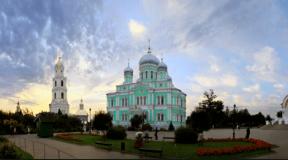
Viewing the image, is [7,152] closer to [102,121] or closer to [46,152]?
[46,152]

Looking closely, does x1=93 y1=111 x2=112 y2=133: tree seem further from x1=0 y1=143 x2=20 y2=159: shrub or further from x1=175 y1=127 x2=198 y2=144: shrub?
x1=0 y1=143 x2=20 y2=159: shrub

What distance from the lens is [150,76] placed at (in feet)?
319

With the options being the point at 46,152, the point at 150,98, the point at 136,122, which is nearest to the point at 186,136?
the point at 46,152

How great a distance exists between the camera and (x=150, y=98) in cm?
9288

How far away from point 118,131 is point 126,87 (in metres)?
63.0

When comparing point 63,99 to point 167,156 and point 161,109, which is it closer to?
point 161,109

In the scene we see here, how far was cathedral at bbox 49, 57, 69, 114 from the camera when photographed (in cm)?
10988

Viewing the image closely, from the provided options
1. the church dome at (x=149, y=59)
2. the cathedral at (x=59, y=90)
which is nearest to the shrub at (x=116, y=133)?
the church dome at (x=149, y=59)

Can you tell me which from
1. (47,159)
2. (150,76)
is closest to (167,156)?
(47,159)

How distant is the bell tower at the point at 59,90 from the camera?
4326 inches

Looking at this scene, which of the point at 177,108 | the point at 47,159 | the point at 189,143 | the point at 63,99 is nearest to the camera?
the point at 47,159

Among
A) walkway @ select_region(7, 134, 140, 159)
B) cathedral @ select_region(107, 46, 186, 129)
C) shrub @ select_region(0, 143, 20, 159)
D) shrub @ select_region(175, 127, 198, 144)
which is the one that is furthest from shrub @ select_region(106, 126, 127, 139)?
cathedral @ select_region(107, 46, 186, 129)

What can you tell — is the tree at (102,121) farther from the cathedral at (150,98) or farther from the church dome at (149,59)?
the church dome at (149,59)

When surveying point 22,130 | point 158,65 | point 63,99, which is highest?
point 158,65
